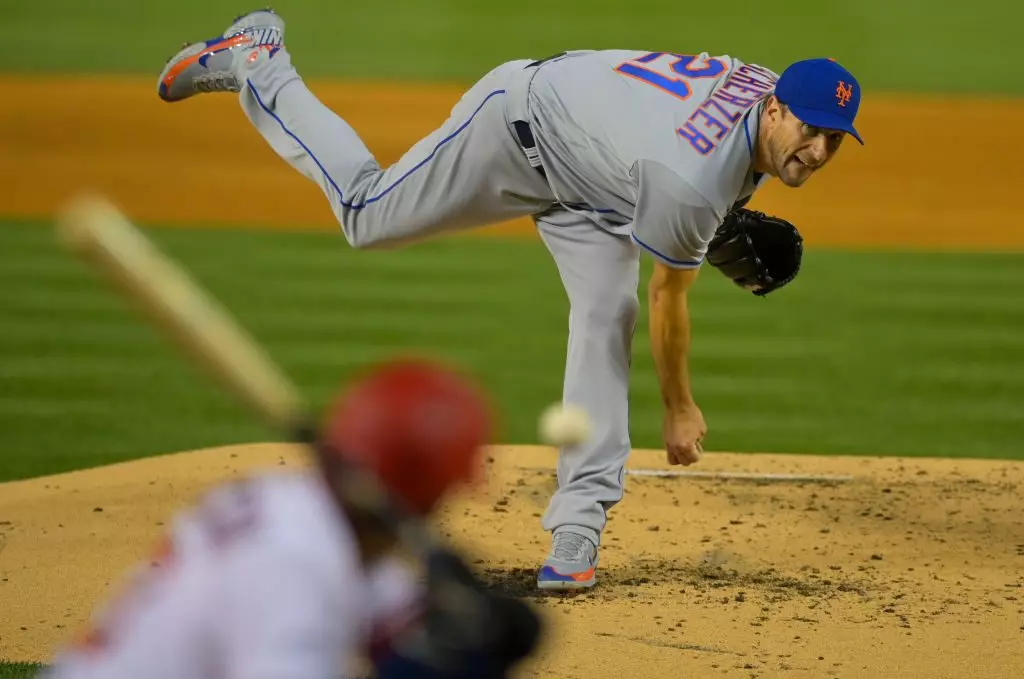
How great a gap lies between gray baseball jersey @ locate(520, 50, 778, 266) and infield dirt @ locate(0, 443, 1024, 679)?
117 cm

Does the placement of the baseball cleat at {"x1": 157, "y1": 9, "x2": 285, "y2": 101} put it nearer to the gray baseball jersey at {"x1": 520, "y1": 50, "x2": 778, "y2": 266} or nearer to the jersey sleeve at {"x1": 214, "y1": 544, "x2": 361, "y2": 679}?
the gray baseball jersey at {"x1": 520, "y1": 50, "x2": 778, "y2": 266}

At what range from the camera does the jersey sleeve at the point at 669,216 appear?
4.46 metres

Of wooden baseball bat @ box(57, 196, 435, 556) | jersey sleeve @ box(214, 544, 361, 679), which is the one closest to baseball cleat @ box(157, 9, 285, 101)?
wooden baseball bat @ box(57, 196, 435, 556)

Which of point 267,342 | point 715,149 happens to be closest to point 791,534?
point 715,149

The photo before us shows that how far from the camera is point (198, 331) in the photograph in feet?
8.08

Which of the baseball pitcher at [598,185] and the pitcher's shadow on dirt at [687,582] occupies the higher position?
the baseball pitcher at [598,185]

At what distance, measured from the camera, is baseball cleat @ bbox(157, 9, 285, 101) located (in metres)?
5.50

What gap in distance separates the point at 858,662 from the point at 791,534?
4.19ft

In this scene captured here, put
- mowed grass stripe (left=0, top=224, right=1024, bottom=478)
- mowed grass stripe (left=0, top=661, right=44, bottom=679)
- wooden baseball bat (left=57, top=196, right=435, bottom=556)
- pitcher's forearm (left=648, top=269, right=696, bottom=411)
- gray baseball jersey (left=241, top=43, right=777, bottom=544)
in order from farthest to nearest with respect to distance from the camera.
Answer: mowed grass stripe (left=0, top=224, right=1024, bottom=478) → pitcher's forearm (left=648, top=269, right=696, bottom=411) → gray baseball jersey (left=241, top=43, right=777, bottom=544) → mowed grass stripe (left=0, top=661, right=44, bottom=679) → wooden baseball bat (left=57, top=196, right=435, bottom=556)

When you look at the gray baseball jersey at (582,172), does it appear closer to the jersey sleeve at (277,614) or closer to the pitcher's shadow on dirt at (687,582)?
the pitcher's shadow on dirt at (687,582)

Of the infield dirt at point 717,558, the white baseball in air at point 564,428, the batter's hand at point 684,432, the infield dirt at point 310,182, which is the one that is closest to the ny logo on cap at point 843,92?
the batter's hand at point 684,432

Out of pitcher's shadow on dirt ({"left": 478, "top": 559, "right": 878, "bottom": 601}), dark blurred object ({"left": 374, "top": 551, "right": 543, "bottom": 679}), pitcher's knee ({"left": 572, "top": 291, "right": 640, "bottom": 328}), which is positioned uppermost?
pitcher's knee ({"left": 572, "top": 291, "right": 640, "bottom": 328})

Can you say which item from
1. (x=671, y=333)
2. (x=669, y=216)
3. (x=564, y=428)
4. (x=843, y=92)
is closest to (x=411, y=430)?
(x=564, y=428)

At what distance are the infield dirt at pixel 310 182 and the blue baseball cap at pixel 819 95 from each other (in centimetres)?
611
